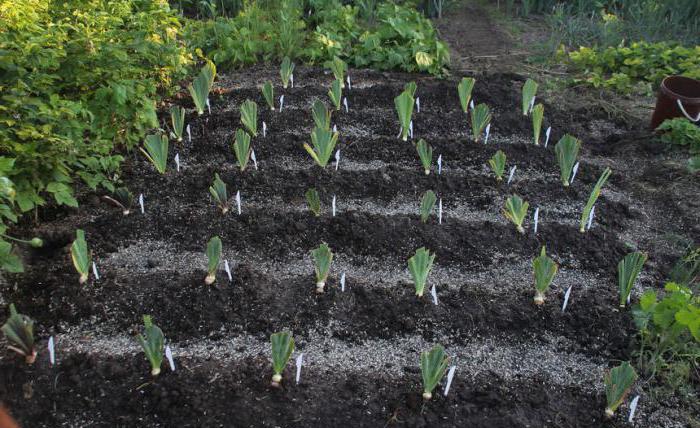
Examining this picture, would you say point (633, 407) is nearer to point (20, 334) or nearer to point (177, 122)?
point (20, 334)

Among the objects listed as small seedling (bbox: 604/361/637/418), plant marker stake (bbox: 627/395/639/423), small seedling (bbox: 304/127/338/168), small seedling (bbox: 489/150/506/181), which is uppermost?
small seedling (bbox: 304/127/338/168)

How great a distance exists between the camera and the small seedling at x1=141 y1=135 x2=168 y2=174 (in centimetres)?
A: 329

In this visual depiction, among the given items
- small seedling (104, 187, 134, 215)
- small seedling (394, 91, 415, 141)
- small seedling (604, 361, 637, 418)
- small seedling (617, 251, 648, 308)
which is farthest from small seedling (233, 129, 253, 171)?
small seedling (604, 361, 637, 418)

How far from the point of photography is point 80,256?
266 cm

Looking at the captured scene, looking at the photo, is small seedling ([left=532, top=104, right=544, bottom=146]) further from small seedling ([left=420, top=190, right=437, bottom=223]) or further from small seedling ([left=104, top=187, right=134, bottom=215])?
small seedling ([left=104, top=187, right=134, bottom=215])

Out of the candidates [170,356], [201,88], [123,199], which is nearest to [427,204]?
[170,356]

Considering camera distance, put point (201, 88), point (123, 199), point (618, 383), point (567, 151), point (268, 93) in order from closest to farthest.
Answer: point (618, 383)
point (123, 199)
point (567, 151)
point (201, 88)
point (268, 93)

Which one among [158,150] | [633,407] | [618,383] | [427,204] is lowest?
[633,407]

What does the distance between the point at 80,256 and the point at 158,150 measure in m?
0.85

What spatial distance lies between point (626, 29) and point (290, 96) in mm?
2950

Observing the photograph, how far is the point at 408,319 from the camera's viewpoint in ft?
8.68

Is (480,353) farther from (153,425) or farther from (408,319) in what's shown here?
(153,425)

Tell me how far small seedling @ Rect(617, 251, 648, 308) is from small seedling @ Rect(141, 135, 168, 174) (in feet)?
7.40

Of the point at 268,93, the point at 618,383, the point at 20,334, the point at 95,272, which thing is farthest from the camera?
the point at 268,93
